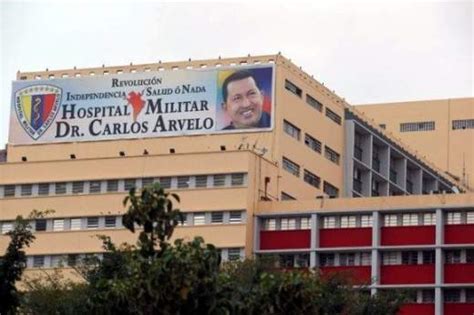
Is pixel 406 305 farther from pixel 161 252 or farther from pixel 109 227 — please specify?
pixel 161 252

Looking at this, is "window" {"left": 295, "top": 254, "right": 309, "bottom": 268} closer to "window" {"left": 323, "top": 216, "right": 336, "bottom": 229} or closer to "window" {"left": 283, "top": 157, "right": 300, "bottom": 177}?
"window" {"left": 323, "top": 216, "right": 336, "bottom": 229}

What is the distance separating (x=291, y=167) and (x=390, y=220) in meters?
8.95

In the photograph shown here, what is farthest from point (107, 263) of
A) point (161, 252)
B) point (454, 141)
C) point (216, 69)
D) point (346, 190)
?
point (454, 141)

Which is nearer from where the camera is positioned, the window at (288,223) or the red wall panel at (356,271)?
the red wall panel at (356,271)

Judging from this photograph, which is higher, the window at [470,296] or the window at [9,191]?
the window at [9,191]

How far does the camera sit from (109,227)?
133125 millimetres

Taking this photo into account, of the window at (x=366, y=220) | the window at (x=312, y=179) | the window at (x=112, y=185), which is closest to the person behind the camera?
the window at (x=366, y=220)

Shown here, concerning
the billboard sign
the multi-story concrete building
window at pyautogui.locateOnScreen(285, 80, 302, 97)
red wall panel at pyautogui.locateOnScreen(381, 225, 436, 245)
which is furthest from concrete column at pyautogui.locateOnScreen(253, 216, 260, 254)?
window at pyautogui.locateOnScreen(285, 80, 302, 97)

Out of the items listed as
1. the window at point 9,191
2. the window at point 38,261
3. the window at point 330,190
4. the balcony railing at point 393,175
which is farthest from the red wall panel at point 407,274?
the window at point 9,191

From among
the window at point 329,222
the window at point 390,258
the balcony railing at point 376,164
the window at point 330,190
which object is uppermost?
the balcony railing at point 376,164

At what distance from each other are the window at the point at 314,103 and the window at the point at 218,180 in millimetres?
11355

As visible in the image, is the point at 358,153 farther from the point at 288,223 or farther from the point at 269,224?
the point at 269,224

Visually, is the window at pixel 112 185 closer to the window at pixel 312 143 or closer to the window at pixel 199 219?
the window at pixel 199 219

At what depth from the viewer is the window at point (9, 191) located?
137250mm
